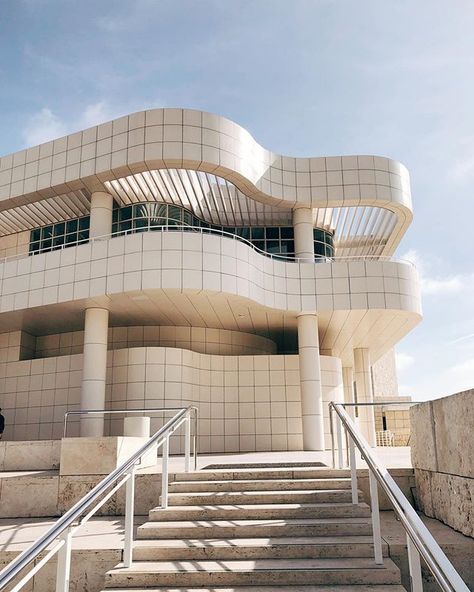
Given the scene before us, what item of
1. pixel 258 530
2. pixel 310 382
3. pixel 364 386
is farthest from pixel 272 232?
pixel 258 530

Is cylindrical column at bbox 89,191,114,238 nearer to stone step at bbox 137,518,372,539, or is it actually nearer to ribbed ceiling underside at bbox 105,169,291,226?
ribbed ceiling underside at bbox 105,169,291,226

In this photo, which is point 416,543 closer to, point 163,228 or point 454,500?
point 454,500

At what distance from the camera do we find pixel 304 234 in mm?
21750

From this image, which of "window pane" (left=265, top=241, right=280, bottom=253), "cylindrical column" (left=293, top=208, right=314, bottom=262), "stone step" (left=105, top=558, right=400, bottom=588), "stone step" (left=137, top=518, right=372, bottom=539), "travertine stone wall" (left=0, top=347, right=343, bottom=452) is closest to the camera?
"stone step" (left=105, top=558, right=400, bottom=588)

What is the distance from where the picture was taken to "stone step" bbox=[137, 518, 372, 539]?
726 cm

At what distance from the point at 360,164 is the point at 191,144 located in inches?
285

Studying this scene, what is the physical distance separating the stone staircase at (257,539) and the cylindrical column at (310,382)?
1112cm

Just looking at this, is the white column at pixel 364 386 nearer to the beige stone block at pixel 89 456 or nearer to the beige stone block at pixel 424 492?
the beige stone block at pixel 89 456

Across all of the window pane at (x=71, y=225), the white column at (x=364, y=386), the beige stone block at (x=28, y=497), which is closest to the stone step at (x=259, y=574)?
the beige stone block at (x=28, y=497)

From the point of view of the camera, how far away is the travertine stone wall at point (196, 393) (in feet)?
66.8

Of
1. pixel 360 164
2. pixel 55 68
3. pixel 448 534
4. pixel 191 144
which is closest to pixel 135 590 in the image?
pixel 448 534

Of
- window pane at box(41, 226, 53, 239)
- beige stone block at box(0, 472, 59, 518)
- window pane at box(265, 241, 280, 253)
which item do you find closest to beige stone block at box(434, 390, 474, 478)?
beige stone block at box(0, 472, 59, 518)

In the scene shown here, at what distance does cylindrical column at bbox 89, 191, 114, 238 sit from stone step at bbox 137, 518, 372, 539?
1423 cm

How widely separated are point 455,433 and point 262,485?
11.4 feet
